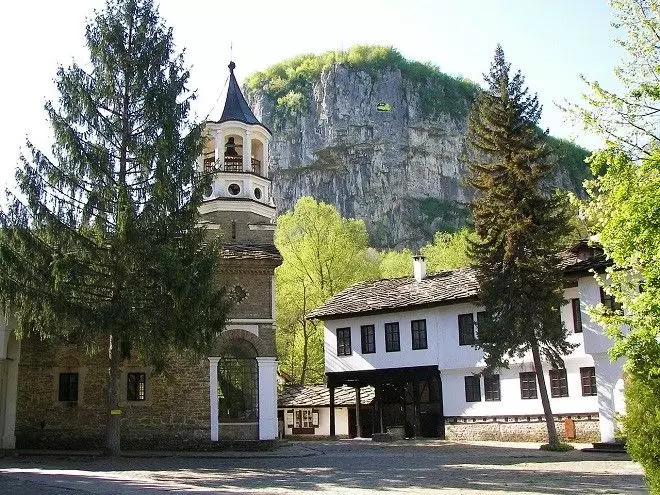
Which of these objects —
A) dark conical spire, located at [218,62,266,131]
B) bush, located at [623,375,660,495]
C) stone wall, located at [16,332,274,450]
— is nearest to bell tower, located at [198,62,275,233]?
dark conical spire, located at [218,62,266,131]

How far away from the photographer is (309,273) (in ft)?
132

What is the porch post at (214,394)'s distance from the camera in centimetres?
2253

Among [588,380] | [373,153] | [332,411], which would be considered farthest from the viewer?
[373,153]

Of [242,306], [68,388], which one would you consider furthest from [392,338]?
[68,388]

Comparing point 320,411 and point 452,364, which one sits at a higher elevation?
point 452,364

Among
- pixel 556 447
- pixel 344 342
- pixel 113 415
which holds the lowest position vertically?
pixel 556 447

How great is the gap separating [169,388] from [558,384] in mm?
14464

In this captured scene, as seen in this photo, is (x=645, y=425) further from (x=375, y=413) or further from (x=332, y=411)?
(x=332, y=411)

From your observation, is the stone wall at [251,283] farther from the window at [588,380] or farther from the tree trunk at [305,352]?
the tree trunk at [305,352]

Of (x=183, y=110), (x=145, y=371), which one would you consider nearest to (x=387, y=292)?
(x=145, y=371)

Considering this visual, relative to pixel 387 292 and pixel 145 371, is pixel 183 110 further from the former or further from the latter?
pixel 387 292

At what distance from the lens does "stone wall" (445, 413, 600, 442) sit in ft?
80.8

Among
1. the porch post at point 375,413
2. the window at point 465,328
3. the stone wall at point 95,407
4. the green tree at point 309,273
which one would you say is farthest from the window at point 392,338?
the stone wall at point 95,407

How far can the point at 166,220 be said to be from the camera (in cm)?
1891
